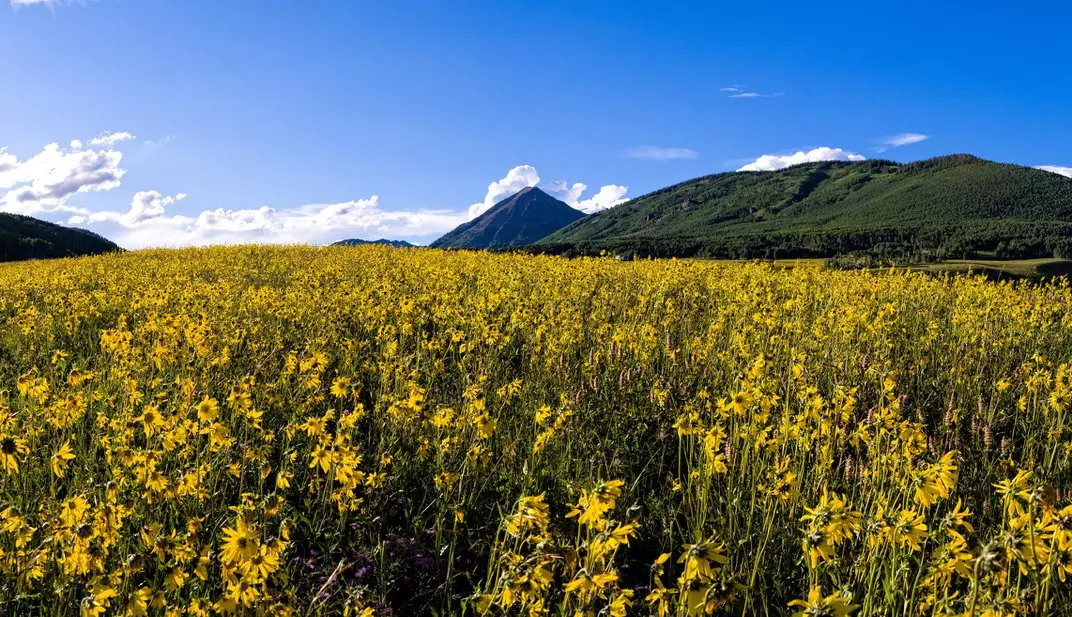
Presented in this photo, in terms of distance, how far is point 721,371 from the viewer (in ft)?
16.9

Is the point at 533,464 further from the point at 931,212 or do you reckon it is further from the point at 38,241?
the point at 931,212

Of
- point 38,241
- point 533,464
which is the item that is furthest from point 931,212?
point 533,464

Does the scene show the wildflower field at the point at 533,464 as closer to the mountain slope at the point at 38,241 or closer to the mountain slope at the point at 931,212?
the mountain slope at the point at 38,241

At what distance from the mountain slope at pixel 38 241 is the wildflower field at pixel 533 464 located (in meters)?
45.0

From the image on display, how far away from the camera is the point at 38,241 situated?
5134cm

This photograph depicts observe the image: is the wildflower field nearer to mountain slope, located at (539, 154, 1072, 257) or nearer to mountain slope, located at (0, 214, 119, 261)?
mountain slope, located at (0, 214, 119, 261)

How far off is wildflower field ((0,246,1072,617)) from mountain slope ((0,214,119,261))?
44953 millimetres

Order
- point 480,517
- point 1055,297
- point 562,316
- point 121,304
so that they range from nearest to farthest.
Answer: point 480,517
point 562,316
point 121,304
point 1055,297

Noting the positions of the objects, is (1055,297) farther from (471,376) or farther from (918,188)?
(918,188)

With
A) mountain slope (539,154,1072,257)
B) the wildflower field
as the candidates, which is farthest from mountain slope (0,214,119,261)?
mountain slope (539,154,1072,257)

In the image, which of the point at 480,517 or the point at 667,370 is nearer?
the point at 480,517

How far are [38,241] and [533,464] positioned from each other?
63016 millimetres

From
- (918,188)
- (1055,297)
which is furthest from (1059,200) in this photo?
(1055,297)

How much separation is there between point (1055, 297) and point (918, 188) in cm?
18590
